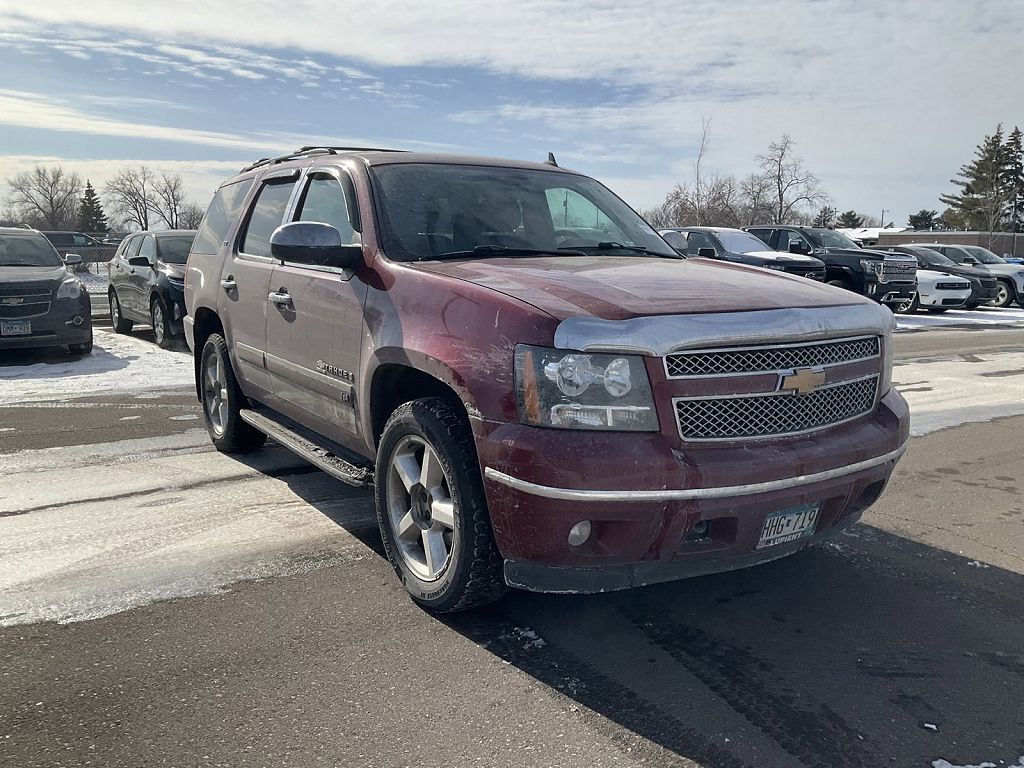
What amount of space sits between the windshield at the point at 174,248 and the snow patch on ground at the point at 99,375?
1468mm

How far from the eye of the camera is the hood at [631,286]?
10.0ft

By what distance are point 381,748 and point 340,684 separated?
1.38ft

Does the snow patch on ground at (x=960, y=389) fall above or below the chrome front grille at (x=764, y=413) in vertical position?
below

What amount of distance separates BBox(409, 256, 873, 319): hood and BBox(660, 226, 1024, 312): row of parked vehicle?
33.5ft

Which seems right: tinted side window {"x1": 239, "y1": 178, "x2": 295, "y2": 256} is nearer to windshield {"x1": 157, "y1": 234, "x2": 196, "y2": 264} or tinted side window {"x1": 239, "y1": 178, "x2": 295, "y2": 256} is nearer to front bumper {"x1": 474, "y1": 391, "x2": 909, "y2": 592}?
front bumper {"x1": 474, "y1": 391, "x2": 909, "y2": 592}

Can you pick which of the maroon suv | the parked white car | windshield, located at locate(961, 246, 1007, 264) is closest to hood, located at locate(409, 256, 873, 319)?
the maroon suv

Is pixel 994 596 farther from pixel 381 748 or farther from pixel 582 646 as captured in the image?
pixel 381 748

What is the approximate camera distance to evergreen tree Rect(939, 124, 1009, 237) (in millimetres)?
70438

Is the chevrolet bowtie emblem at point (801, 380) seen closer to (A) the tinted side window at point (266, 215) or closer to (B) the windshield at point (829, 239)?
(A) the tinted side window at point (266, 215)

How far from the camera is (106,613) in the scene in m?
3.47

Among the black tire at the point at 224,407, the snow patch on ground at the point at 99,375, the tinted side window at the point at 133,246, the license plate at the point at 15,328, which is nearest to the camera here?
the black tire at the point at 224,407

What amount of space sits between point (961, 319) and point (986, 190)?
216 ft

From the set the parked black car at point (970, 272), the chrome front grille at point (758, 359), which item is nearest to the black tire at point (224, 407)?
the chrome front grille at point (758, 359)

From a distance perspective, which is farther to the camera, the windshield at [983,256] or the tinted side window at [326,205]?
the windshield at [983,256]
